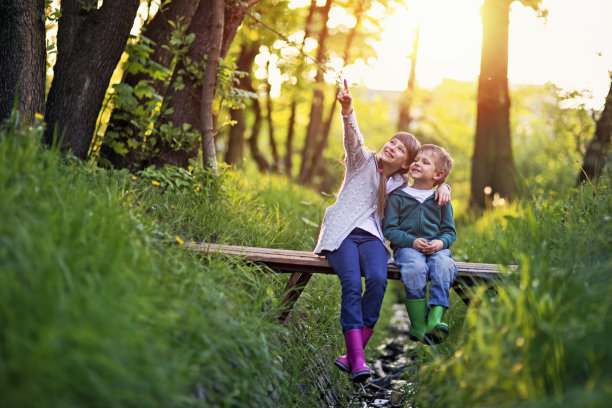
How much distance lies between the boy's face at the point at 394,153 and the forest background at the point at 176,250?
18.0 inches

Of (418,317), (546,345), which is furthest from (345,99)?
(546,345)

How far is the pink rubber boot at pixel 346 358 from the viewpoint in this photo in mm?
3453

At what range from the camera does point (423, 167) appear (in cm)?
416

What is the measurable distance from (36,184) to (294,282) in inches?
70.6

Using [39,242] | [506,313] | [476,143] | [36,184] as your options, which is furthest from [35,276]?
[476,143]

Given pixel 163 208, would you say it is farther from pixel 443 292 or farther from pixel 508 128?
pixel 508 128

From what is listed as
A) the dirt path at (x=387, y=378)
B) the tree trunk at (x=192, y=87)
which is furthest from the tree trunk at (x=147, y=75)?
the dirt path at (x=387, y=378)

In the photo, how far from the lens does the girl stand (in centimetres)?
360

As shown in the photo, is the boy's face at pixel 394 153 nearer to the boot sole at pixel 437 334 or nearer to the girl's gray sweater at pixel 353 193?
the girl's gray sweater at pixel 353 193

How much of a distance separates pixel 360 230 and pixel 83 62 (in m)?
2.71

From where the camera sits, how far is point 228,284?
3430 millimetres

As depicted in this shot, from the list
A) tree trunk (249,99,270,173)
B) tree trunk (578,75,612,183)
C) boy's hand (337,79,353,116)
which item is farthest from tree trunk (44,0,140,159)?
tree trunk (249,99,270,173)

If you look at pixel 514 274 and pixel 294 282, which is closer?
pixel 514 274

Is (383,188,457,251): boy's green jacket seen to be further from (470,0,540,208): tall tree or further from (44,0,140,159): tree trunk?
(470,0,540,208): tall tree
